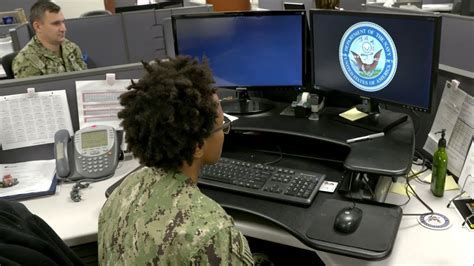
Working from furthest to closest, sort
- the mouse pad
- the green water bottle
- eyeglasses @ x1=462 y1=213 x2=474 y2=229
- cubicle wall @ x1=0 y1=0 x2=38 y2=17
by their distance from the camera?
cubicle wall @ x1=0 y1=0 x2=38 y2=17, the green water bottle, eyeglasses @ x1=462 y1=213 x2=474 y2=229, the mouse pad

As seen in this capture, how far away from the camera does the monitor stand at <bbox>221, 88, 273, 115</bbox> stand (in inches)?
68.9

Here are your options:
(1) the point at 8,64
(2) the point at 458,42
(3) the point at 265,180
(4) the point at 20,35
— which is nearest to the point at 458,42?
(2) the point at 458,42

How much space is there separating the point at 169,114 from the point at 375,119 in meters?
0.90

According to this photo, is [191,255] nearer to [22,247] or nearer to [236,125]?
[22,247]

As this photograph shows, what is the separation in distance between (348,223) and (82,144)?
3.28 ft

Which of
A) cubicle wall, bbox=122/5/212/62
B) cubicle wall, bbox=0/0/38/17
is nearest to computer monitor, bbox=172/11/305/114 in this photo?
cubicle wall, bbox=122/5/212/62

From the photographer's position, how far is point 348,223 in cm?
114

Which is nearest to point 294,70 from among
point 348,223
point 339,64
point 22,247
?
point 339,64

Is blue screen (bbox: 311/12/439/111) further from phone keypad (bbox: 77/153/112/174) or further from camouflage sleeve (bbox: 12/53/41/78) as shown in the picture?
camouflage sleeve (bbox: 12/53/41/78)

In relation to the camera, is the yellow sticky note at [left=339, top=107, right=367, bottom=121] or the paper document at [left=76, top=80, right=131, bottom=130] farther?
the paper document at [left=76, top=80, right=131, bottom=130]

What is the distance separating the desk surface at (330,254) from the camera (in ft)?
3.67

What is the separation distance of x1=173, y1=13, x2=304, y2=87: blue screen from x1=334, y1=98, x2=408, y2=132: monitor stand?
0.26 meters

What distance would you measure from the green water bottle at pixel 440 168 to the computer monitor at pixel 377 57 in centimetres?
12

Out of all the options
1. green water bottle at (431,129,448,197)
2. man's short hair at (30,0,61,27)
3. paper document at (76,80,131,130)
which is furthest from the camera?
man's short hair at (30,0,61,27)
